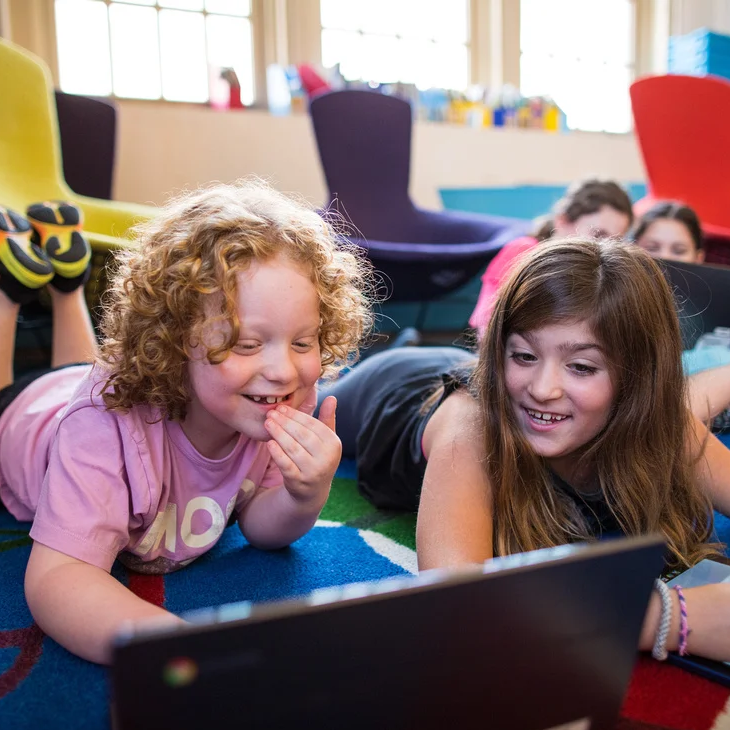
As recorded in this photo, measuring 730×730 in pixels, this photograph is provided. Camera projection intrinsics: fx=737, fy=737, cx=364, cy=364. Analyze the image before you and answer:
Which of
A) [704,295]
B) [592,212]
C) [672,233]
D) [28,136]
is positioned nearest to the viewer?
[704,295]

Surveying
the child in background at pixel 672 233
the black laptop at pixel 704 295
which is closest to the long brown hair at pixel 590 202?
the child in background at pixel 672 233

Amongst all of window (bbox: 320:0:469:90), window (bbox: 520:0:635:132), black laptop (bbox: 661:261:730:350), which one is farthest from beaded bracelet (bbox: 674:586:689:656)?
window (bbox: 520:0:635:132)

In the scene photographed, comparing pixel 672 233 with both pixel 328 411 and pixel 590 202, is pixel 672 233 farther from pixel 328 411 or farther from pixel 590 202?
pixel 328 411

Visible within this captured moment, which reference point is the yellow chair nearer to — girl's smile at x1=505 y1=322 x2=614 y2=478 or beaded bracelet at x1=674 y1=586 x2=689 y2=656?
girl's smile at x1=505 y1=322 x2=614 y2=478

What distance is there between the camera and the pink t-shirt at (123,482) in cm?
79

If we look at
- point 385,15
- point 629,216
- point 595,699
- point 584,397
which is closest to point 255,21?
point 385,15

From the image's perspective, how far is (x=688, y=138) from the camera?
2.58 metres

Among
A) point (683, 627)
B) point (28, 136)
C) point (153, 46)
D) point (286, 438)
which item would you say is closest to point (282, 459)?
point (286, 438)

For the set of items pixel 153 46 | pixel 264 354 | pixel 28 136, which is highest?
pixel 153 46

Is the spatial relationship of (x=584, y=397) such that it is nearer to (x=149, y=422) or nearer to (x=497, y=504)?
(x=497, y=504)

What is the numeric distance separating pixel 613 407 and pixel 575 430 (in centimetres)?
6

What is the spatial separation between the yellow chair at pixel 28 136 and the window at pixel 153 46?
923 millimetres

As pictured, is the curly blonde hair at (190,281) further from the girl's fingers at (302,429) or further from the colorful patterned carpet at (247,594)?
the colorful patterned carpet at (247,594)

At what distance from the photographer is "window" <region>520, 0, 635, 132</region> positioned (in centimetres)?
386
